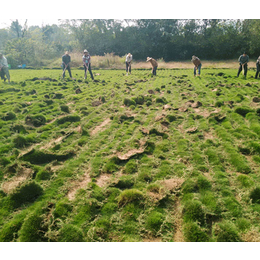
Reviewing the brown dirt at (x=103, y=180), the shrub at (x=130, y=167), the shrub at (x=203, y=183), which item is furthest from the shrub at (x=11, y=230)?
the shrub at (x=203, y=183)

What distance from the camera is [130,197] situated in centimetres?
354

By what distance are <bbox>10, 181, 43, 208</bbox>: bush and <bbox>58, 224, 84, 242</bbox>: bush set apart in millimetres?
1162

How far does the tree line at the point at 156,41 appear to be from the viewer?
121 feet

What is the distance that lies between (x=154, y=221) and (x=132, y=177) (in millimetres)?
1281

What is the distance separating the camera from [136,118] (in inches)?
313

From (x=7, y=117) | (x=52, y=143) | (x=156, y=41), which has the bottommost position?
(x=52, y=143)

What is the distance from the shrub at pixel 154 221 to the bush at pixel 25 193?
2.24 m

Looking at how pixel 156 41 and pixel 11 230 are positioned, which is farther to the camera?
pixel 156 41

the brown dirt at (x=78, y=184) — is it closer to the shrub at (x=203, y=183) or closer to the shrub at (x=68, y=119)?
the shrub at (x=203, y=183)

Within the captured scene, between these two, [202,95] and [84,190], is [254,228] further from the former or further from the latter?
[202,95]

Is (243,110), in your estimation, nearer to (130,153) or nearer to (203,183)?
(203,183)

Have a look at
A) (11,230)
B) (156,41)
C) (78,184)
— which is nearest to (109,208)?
(78,184)

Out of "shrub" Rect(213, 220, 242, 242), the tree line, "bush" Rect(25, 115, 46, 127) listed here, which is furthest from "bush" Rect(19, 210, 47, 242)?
the tree line

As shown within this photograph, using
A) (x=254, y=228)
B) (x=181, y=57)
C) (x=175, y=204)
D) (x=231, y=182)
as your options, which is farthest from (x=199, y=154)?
(x=181, y=57)
